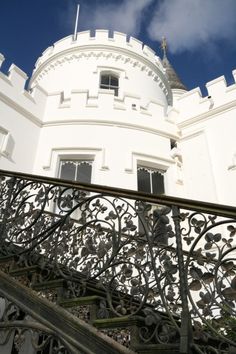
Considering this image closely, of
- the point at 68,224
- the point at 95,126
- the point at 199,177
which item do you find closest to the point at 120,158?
the point at 95,126

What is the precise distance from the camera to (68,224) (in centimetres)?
323

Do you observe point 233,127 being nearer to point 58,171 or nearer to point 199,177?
point 199,177

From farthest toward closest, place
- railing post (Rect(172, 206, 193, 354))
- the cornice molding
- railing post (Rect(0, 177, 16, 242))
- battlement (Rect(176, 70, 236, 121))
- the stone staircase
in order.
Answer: the cornice molding, battlement (Rect(176, 70, 236, 121)), railing post (Rect(0, 177, 16, 242)), the stone staircase, railing post (Rect(172, 206, 193, 354))

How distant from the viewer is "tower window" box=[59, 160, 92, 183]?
761 cm

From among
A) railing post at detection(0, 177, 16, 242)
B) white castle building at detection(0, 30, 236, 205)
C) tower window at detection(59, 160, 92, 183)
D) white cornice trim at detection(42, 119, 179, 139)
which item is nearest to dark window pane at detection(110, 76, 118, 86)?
white castle building at detection(0, 30, 236, 205)

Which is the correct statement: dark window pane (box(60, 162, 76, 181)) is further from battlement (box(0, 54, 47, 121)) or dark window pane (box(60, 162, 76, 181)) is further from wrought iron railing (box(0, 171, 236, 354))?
wrought iron railing (box(0, 171, 236, 354))

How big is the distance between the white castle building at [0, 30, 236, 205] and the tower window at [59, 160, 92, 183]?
2 centimetres

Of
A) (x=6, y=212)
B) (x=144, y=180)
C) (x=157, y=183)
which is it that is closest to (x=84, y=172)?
(x=144, y=180)

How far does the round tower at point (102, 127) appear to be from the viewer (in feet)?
24.9

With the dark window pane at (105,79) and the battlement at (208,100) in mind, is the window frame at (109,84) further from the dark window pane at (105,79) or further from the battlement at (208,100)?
the battlement at (208,100)

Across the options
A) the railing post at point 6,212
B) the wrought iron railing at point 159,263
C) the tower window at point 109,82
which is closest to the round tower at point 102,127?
the tower window at point 109,82

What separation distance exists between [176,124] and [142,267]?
23.2ft

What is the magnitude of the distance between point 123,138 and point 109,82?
126 inches

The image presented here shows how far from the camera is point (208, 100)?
891 centimetres
